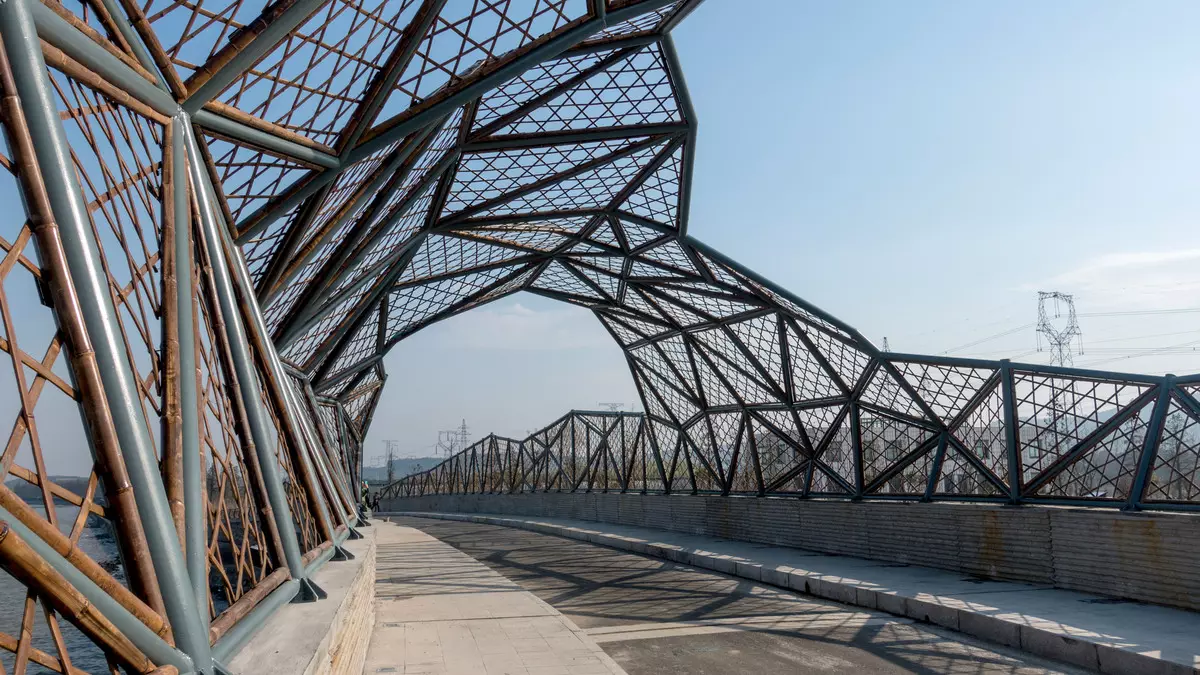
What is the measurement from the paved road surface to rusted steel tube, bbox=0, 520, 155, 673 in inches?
248

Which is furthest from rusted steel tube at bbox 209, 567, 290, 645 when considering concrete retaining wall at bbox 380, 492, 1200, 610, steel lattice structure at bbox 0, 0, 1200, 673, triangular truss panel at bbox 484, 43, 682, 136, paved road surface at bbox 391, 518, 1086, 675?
triangular truss panel at bbox 484, 43, 682, 136

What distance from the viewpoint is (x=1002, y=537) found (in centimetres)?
1377

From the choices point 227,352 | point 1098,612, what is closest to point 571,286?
point 1098,612

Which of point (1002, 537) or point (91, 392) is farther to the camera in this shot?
point (1002, 537)

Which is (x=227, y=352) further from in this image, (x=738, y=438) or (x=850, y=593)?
(x=738, y=438)

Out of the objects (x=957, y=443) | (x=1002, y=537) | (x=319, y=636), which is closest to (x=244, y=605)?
(x=319, y=636)

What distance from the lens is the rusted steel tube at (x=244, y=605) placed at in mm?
4614

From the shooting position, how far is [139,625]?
11.7 ft

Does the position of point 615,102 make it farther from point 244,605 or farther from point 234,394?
point 244,605

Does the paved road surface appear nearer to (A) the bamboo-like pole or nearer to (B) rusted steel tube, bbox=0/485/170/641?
(A) the bamboo-like pole

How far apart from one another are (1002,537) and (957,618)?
3611 mm

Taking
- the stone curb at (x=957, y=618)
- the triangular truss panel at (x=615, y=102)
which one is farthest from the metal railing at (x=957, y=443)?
the triangular truss panel at (x=615, y=102)

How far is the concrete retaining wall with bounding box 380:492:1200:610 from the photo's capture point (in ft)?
35.4

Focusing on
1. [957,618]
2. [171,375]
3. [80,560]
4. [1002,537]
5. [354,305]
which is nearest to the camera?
[80,560]
